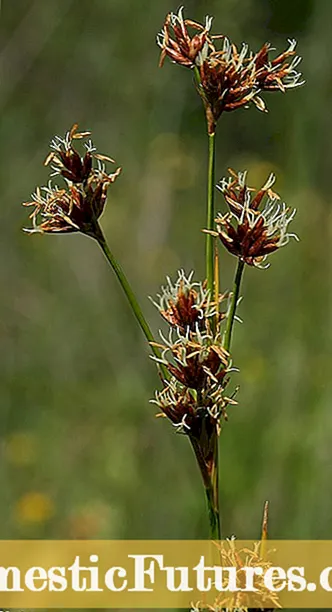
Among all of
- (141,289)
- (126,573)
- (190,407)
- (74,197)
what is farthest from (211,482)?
(141,289)

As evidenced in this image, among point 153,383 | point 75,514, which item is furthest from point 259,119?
point 75,514

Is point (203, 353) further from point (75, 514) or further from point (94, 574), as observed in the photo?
point (75, 514)

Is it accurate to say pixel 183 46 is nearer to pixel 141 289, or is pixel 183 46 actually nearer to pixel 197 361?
pixel 197 361

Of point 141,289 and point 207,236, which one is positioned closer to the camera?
point 207,236

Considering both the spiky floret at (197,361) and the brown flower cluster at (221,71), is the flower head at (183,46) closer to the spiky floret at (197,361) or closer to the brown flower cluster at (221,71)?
the brown flower cluster at (221,71)

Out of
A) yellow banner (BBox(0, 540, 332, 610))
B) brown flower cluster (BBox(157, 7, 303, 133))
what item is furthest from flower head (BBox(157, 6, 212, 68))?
yellow banner (BBox(0, 540, 332, 610))

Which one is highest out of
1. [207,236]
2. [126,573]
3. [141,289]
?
[141,289]
